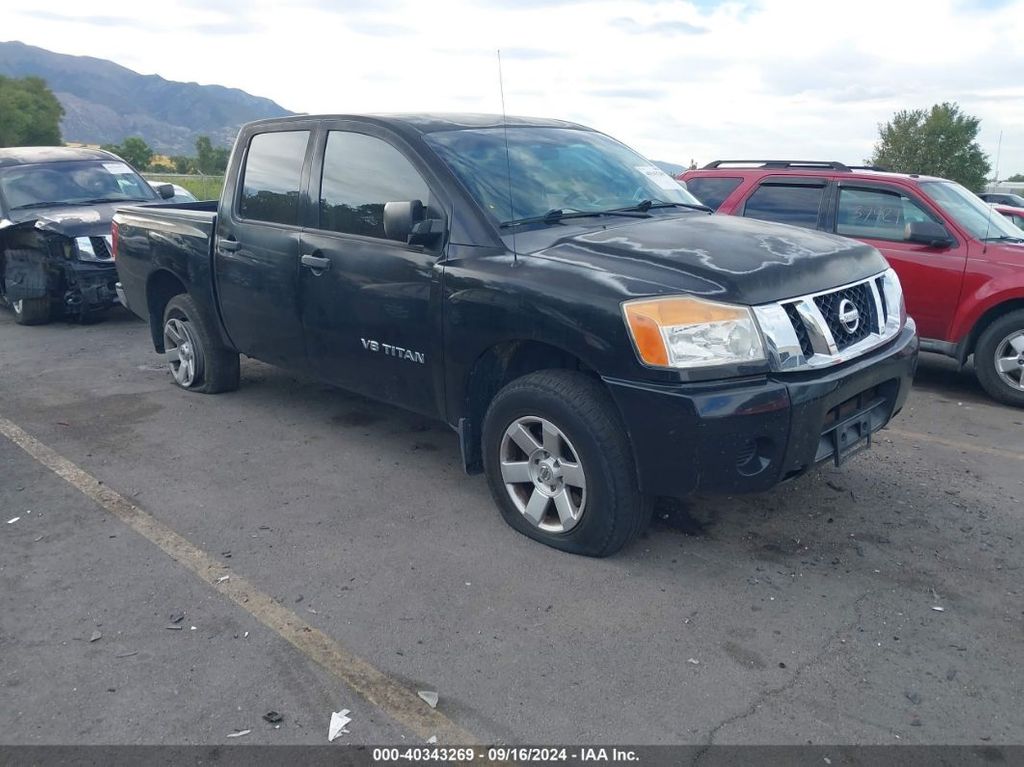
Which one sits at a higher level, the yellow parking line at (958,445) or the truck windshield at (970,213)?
the truck windshield at (970,213)

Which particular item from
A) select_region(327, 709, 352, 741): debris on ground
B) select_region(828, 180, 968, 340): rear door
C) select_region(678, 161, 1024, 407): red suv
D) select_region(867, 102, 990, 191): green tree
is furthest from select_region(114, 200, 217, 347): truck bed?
select_region(867, 102, 990, 191): green tree

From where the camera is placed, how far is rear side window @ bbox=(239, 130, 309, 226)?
206 inches

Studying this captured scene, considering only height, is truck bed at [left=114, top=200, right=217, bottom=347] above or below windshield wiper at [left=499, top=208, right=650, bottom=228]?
below

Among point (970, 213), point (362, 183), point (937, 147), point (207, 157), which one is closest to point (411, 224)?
point (362, 183)

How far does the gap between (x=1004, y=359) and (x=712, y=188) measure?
287 cm

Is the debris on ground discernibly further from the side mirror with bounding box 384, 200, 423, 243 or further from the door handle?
the door handle

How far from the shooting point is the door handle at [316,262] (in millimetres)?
4871

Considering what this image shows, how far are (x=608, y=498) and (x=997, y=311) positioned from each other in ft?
14.4

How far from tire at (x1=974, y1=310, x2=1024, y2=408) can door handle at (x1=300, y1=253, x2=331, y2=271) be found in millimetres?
4786

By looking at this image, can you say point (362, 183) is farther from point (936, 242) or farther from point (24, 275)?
point (24, 275)

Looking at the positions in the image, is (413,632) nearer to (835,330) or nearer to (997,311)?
(835,330)

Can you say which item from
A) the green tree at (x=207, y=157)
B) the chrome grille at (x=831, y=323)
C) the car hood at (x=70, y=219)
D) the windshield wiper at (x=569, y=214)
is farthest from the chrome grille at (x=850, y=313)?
the green tree at (x=207, y=157)

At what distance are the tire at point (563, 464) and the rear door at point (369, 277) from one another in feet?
1.77

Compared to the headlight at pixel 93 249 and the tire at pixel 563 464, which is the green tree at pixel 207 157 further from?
the tire at pixel 563 464
